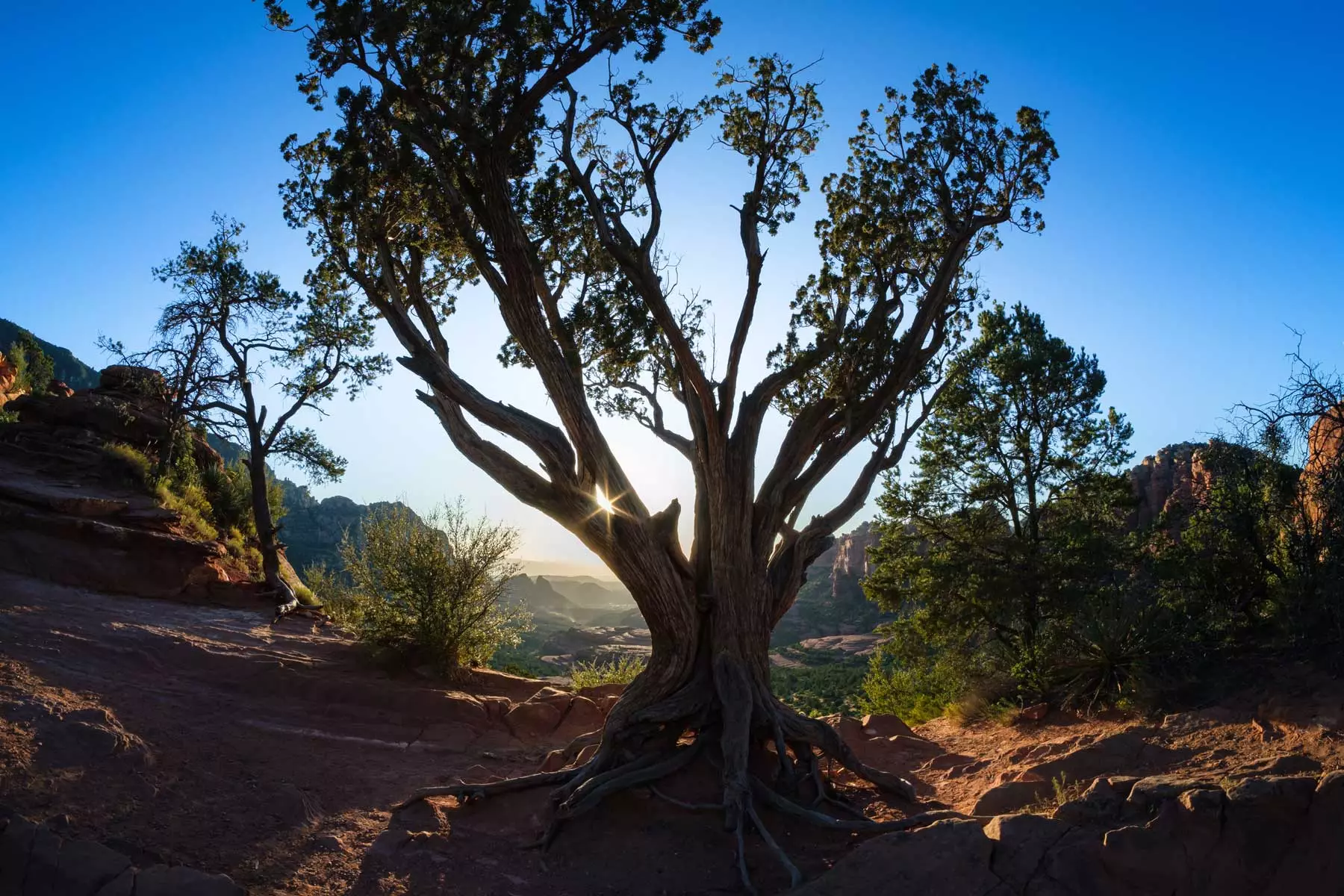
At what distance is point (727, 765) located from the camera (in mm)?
7043

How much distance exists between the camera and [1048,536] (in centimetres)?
1484

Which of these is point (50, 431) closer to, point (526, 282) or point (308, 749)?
point (308, 749)

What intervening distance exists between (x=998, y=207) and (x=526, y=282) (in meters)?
6.53

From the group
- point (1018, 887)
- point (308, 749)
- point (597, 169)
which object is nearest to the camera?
point (1018, 887)

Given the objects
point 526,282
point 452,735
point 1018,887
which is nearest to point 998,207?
point 526,282

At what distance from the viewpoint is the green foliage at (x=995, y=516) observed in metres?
14.6

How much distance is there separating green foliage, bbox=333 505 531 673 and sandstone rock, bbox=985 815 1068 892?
8.90 metres

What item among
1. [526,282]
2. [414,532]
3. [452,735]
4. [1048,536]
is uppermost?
[526,282]

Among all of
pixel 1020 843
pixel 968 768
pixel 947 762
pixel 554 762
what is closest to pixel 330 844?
pixel 554 762

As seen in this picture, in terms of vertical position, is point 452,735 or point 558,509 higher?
point 558,509

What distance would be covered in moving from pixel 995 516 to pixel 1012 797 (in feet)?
34.3

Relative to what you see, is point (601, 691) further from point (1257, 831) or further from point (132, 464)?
point (132, 464)

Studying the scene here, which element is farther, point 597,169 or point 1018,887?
point 597,169

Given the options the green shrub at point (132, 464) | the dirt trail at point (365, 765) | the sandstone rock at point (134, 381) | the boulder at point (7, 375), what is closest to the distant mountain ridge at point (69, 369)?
the boulder at point (7, 375)
